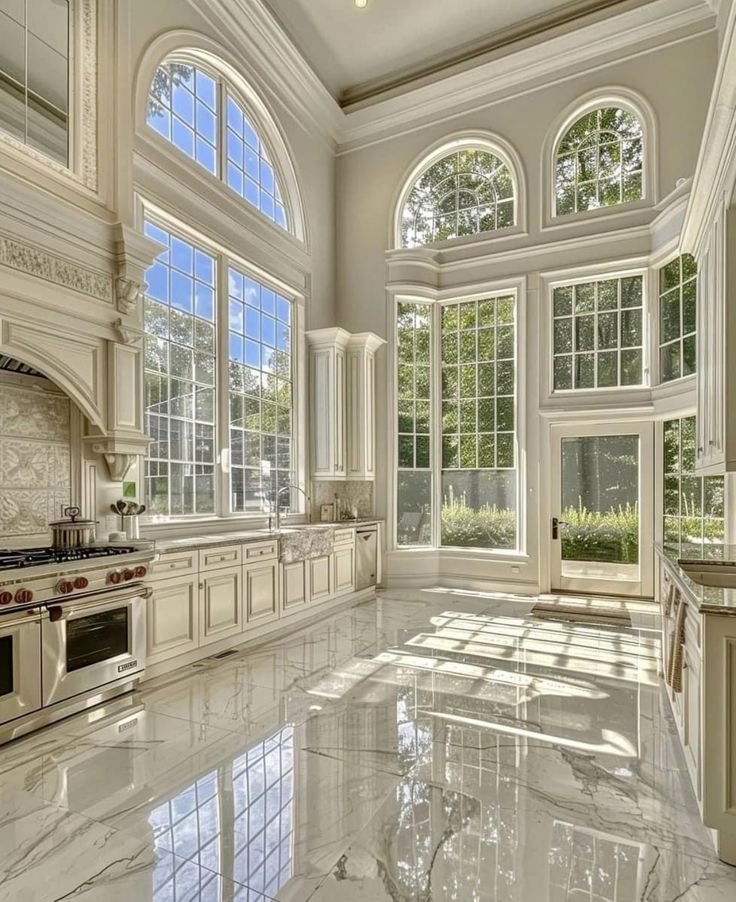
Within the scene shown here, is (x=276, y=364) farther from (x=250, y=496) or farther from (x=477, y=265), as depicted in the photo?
(x=477, y=265)

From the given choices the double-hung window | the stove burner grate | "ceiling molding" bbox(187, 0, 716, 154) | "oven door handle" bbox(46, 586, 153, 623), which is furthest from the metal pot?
"ceiling molding" bbox(187, 0, 716, 154)

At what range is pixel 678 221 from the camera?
5316mm

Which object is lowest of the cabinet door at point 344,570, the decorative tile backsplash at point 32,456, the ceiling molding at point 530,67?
the cabinet door at point 344,570

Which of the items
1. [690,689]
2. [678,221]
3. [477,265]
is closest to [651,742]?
[690,689]

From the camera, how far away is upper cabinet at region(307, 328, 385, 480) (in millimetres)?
6586

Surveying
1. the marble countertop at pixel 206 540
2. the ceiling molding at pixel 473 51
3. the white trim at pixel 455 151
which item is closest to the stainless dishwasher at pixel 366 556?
the marble countertop at pixel 206 540

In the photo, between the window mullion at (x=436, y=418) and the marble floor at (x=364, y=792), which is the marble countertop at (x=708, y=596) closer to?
the marble floor at (x=364, y=792)

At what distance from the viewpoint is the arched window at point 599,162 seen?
20.0ft

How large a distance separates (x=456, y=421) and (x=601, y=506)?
2.01m

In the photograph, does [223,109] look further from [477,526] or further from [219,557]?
[477,526]

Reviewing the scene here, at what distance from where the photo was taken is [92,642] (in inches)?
126

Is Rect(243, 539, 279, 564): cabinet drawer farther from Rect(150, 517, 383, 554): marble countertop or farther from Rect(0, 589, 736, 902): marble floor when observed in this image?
Rect(0, 589, 736, 902): marble floor

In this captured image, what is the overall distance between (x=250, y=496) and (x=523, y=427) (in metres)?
3.31

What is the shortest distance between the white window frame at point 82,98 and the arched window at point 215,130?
722 millimetres
